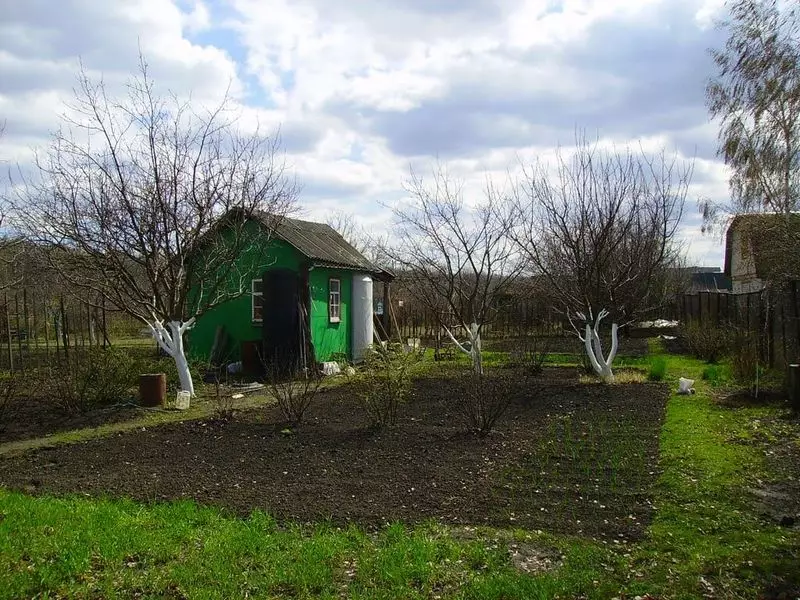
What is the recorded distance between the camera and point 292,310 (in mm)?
14875

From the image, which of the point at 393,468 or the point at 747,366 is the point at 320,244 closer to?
the point at 747,366

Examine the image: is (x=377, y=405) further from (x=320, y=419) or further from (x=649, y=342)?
(x=649, y=342)

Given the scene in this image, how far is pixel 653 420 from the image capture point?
8344 mm

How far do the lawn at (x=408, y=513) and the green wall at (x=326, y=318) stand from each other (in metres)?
7.26

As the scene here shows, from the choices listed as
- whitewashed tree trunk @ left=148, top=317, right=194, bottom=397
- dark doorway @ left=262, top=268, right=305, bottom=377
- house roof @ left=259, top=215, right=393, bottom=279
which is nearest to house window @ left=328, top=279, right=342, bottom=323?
house roof @ left=259, top=215, right=393, bottom=279

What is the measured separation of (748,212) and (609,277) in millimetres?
11263

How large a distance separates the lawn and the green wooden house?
6714 millimetres

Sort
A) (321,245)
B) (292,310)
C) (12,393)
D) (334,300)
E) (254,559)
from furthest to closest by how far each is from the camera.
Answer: (321,245), (334,300), (292,310), (12,393), (254,559)

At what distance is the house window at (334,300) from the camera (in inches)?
642

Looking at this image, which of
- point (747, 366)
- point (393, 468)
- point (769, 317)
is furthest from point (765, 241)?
point (393, 468)

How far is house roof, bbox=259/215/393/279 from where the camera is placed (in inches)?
596

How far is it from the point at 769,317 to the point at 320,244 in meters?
10.8

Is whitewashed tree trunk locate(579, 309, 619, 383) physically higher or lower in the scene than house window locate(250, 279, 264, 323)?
lower

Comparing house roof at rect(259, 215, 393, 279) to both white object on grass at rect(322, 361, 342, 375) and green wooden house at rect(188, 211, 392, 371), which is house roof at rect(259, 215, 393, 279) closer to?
green wooden house at rect(188, 211, 392, 371)
